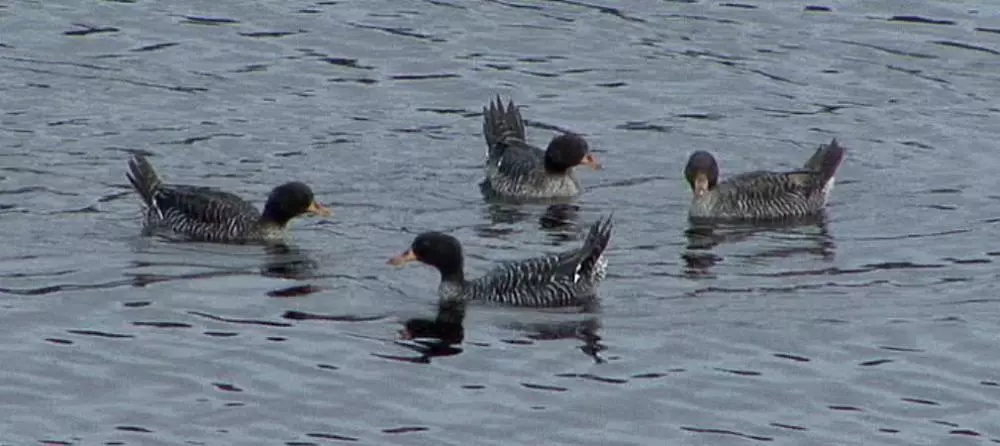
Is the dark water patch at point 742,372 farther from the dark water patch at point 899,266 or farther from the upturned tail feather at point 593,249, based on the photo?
the dark water patch at point 899,266

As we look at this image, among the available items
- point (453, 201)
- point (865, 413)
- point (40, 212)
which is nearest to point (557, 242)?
point (453, 201)

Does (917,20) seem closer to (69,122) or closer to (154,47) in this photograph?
(154,47)

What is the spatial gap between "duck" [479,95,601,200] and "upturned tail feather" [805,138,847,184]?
85.3 inches

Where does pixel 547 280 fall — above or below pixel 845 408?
above

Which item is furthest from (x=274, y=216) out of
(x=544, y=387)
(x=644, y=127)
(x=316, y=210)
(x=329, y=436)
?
(x=329, y=436)

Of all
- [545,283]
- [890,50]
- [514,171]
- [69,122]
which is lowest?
[545,283]

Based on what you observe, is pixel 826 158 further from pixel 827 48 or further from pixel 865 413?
pixel 865 413

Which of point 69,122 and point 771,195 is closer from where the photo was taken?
point 771,195

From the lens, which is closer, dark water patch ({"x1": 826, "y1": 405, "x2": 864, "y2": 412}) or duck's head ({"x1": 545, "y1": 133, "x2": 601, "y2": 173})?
dark water patch ({"x1": 826, "y1": 405, "x2": 864, "y2": 412})

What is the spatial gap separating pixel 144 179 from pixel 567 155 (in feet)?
14.4

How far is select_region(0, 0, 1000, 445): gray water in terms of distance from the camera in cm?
1967

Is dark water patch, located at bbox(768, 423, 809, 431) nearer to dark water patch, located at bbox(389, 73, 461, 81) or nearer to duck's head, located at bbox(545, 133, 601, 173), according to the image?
duck's head, located at bbox(545, 133, 601, 173)

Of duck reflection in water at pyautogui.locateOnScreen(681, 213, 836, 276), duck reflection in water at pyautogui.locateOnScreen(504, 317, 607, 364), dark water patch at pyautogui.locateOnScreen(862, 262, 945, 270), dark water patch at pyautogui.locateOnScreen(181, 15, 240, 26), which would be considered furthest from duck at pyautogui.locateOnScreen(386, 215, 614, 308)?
dark water patch at pyautogui.locateOnScreen(181, 15, 240, 26)

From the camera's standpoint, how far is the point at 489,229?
86.2ft
